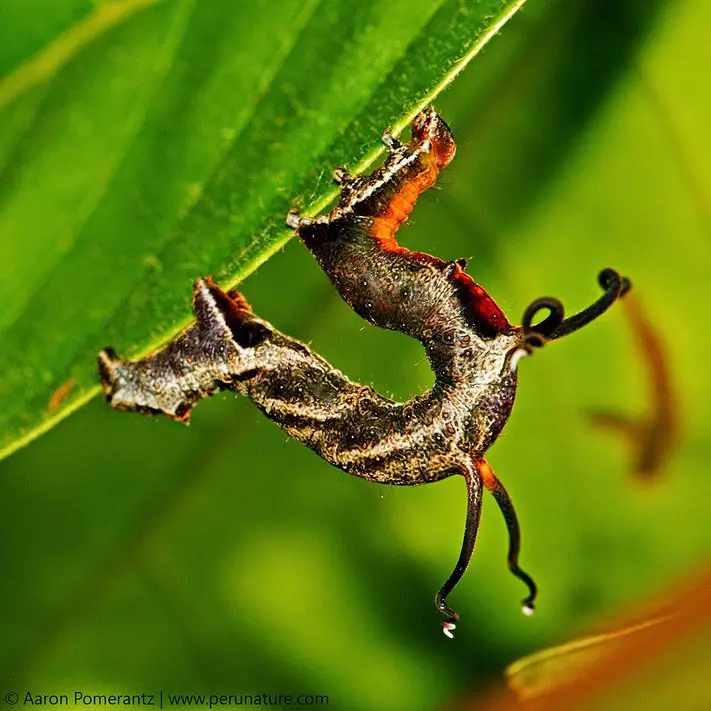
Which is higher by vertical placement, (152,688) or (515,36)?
(515,36)

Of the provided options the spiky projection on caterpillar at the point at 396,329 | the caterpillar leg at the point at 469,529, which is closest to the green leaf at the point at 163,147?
the spiky projection on caterpillar at the point at 396,329

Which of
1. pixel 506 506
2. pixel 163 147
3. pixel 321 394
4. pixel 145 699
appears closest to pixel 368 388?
pixel 321 394

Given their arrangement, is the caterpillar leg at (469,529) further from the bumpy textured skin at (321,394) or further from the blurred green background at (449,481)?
the blurred green background at (449,481)

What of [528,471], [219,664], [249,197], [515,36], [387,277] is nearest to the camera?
[249,197]

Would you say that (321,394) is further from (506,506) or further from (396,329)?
(506,506)

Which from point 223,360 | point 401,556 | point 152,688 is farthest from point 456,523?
point 152,688

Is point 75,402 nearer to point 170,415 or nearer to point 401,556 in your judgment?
point 170,415
